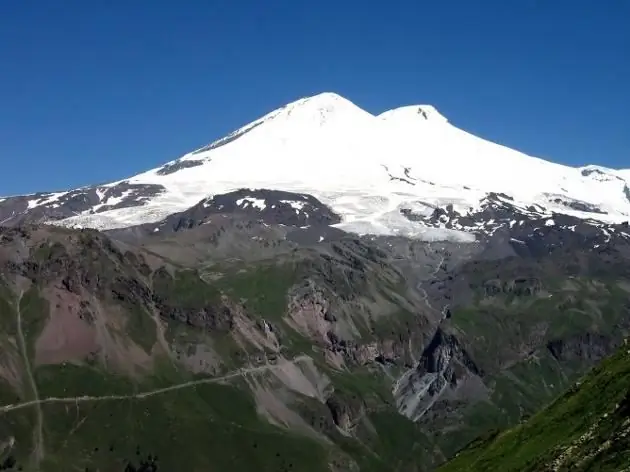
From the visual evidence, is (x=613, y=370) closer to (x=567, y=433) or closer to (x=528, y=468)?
(x=567, y=433)

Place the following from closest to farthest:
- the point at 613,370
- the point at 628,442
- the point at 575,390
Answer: the point at 628,442 → the point at 613,370 → the point at 575,390

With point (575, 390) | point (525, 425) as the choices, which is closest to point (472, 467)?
point (525, 425)

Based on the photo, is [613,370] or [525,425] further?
[525,425]

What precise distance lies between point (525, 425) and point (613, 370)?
18.0 metres

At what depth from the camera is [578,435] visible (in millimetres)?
80562

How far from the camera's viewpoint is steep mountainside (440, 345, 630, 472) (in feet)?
220

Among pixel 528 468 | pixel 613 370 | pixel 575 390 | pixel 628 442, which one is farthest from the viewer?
pixel 575 390

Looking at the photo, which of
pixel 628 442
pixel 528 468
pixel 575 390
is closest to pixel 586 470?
pixel 628 442

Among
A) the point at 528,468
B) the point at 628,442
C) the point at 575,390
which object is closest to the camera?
the point at 628,442

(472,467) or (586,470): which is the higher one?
(586,470)

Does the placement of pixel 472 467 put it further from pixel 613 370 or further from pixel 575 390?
pixel 613 370

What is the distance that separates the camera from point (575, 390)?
9956cm

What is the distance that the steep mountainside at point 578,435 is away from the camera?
67.1 meters

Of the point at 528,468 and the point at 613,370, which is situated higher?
the point at 613,370
